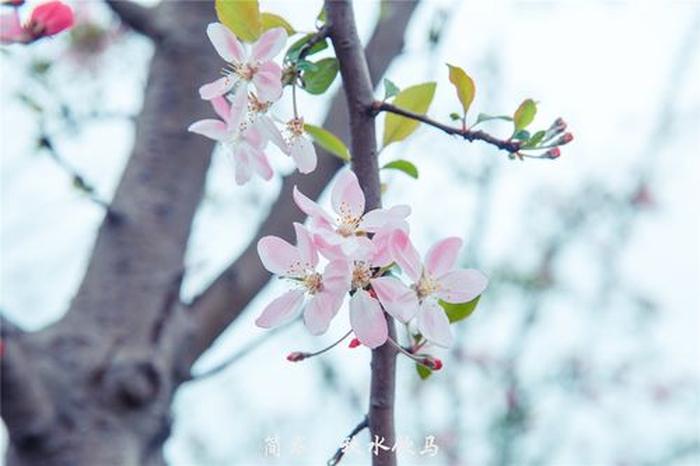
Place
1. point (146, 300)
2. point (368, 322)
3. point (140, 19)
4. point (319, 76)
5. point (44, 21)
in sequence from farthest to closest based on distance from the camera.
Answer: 1. point (140, 19)
2. point (146, 300)
3. point (44, 21)
4. point (319, 76)
5. point (368, 322)

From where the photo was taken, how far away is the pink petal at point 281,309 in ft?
1.33

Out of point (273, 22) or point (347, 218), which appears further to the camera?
point (273, 22)

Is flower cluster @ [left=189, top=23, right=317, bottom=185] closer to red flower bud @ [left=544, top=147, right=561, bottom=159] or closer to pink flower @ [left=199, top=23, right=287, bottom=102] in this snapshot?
pink flower @ [left=199, top=23, right=287, bottom=102]

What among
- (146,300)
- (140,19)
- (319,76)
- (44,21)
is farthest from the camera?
(140,19)

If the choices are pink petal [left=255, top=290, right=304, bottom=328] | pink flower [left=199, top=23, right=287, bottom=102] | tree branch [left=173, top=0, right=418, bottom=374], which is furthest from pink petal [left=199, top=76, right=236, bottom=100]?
tree branch [left=173, top=0, right=418, bottom=374]

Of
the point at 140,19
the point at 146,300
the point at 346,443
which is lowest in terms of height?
the point at 146,300

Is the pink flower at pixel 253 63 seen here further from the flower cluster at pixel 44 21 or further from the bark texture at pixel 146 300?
the bark texture at pixel 146 300

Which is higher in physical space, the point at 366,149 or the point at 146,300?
the point at 366,149

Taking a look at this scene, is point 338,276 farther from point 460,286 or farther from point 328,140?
point 328,140

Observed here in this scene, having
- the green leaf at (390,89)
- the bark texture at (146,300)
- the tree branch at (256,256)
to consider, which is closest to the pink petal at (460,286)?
the green leaf at (390,89)

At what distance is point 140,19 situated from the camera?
1205 mm

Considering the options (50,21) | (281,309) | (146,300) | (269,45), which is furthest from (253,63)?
(146,300)

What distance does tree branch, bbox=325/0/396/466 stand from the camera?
384mm

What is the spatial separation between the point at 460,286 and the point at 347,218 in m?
0.06
